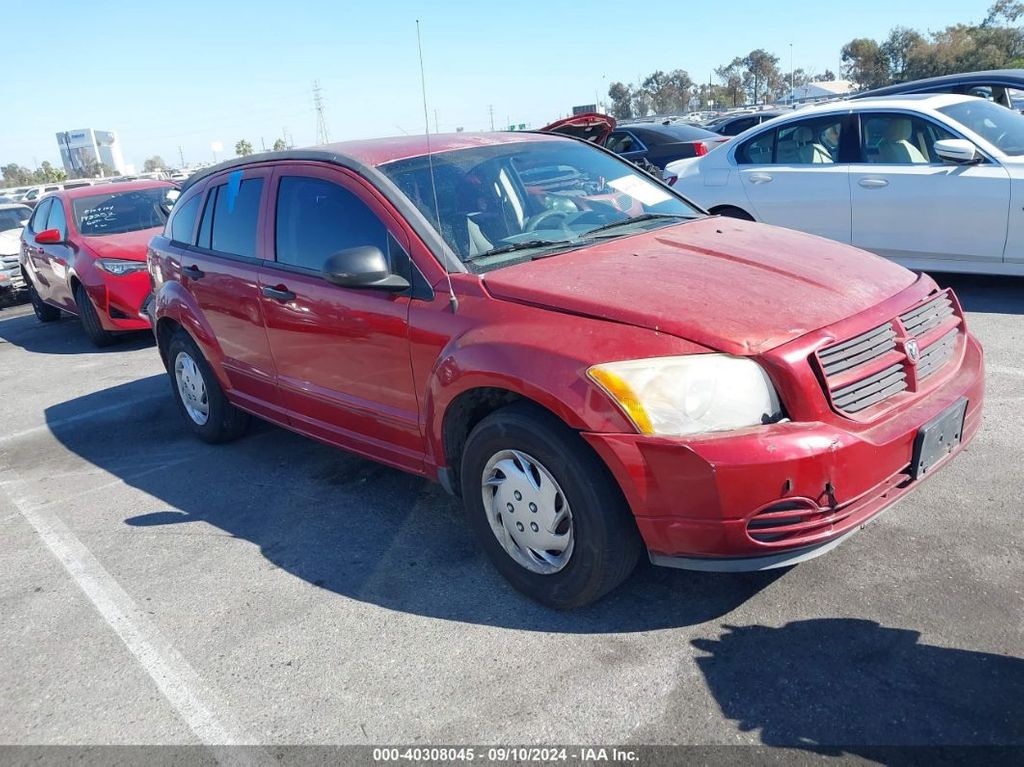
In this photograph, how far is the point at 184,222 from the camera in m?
5.54

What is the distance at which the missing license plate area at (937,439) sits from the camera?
3.02 metres

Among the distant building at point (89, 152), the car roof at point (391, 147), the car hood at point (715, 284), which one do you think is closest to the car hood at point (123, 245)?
the car roof at point (391, 147)

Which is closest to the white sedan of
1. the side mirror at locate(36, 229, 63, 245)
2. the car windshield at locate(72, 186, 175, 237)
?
the car windshield at locate(72, 186, 175, 237)

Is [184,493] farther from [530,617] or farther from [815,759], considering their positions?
[815,759]

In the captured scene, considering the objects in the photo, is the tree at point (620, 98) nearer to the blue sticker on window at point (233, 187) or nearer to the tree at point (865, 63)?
the tree at point (865, 63)

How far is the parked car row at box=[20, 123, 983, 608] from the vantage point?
2.82 meters

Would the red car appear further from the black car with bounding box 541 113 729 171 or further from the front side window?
the front side window

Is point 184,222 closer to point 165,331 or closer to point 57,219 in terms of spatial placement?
point 165,331

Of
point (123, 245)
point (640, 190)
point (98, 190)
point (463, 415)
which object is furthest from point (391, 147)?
point (98, 190)

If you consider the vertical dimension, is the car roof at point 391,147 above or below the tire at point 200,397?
above

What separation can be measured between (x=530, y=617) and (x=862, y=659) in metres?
1.18

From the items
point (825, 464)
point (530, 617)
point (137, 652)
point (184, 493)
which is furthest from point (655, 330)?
point (184, 493)

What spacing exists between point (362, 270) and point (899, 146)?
5476 millimetres

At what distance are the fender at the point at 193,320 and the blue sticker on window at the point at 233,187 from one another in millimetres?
649
